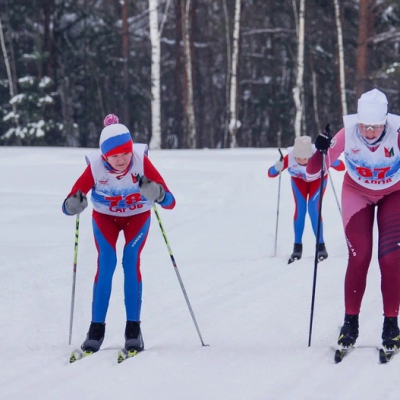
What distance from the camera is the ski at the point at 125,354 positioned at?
4.35 meters

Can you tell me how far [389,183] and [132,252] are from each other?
5.99 feet

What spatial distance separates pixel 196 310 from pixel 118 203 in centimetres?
172

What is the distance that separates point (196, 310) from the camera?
5.87 metres

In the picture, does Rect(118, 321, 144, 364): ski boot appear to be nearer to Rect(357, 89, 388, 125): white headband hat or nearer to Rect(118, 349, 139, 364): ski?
Rect(118, 349, 139, 364): ski

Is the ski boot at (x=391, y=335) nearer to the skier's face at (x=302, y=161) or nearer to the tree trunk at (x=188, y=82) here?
the skier's face at (x=302, y=161)

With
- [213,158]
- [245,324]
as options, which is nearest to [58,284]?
[245,324]

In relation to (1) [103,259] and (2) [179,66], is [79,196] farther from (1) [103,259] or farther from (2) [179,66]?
(2) [179,66]

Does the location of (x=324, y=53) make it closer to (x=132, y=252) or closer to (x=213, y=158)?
(x=213, y=158)

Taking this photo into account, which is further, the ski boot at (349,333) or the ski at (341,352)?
the ski boot at (349,333)

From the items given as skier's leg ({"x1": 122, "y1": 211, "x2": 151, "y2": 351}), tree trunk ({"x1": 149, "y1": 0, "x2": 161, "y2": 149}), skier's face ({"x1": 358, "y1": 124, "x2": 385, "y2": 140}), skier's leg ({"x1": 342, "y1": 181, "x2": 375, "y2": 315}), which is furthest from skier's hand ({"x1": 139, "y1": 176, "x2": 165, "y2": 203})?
tree trunk ({"x1": 149, "y1": 0, "x2": 161, "y2": 149})

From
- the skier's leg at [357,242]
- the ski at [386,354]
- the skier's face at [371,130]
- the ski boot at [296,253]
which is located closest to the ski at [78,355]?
the skier's leg at [357,242]

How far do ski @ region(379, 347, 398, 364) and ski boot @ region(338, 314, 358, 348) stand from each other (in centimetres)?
22

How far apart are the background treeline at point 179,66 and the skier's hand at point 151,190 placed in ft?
58.3

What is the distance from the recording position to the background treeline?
2256 centimetres
